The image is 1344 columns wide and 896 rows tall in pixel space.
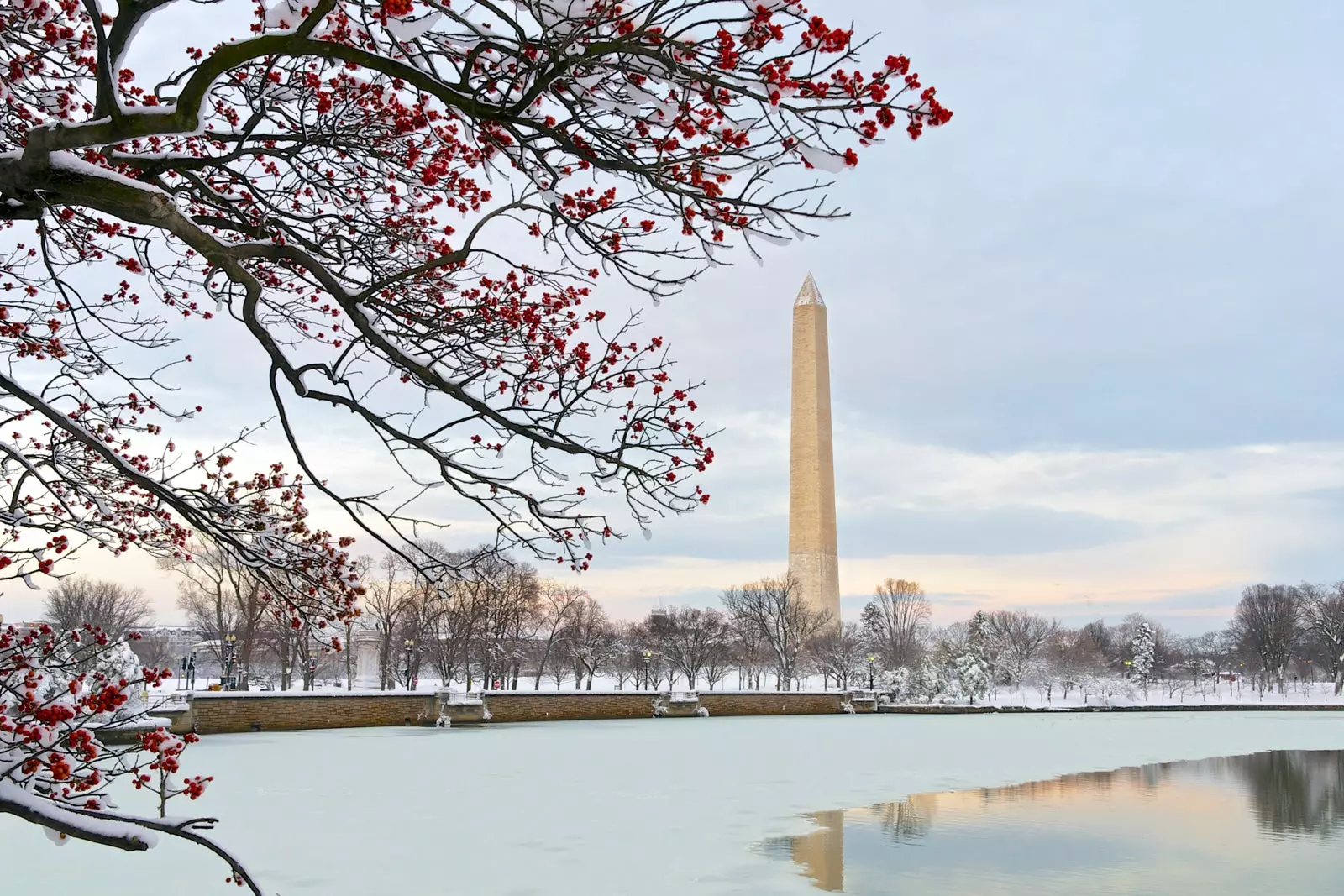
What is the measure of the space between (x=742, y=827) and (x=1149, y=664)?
9323 cm

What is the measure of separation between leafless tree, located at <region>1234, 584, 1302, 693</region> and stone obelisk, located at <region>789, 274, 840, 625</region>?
35.5 meters

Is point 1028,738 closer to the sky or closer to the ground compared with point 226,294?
closer to the ground

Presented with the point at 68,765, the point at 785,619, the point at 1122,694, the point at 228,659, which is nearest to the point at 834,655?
the point at 785,619

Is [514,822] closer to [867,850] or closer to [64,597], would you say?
[867,850]

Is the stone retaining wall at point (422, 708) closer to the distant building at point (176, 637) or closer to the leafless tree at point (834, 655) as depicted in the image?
the leafless tree at point (834, 655)

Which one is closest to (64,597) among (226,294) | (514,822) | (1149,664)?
(514,822)

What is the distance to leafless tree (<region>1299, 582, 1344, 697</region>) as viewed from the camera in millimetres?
73188

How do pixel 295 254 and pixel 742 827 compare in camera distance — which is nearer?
pixel 295 254

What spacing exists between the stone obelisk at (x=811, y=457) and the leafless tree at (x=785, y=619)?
1450 millimetres

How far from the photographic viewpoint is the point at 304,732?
2709cm

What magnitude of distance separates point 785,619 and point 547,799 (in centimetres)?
4874

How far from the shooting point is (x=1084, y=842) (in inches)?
431

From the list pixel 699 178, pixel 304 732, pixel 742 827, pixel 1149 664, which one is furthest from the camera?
pixel 1149 664

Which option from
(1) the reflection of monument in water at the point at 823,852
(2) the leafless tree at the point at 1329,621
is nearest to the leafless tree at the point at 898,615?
(2) the leafless tree at the point at 1329,621
